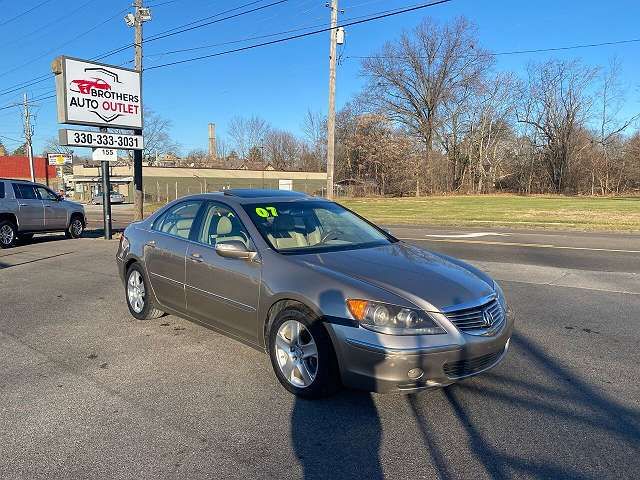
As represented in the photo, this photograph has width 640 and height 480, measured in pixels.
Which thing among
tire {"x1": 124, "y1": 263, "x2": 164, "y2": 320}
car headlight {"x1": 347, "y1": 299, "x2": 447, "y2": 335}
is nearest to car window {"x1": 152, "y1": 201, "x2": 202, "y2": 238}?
tire {"x1": 124, "y1": 263, "x2": 164, "y2": 320}

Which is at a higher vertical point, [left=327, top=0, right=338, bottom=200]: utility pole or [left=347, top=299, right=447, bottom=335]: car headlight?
[left=327, top=0, right=338, bottom=200]: utility pole

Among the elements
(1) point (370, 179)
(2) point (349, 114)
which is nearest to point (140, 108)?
(1) point (370, 179)

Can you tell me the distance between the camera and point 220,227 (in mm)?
4938

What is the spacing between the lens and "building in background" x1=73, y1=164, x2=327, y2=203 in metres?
59.8

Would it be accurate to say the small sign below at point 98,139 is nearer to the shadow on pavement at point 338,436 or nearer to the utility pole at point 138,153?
the utility pole at point 138,153

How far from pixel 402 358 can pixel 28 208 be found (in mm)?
14302

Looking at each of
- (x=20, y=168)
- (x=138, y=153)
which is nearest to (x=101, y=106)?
(x=138, y=153)

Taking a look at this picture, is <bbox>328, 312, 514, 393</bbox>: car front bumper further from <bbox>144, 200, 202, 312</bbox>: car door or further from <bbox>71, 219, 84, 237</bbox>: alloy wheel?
<bbox>71, 219, 84, 237</bbox>: alloy wheel

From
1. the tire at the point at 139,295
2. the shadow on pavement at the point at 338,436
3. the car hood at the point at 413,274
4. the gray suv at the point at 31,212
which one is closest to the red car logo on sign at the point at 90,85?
the gray suv at the point at 31,212

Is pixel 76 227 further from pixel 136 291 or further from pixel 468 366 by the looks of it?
pixel 468 366

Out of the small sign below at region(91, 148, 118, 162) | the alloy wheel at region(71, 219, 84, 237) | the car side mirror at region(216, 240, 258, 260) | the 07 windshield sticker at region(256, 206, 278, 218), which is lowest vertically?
the alloy wheel at region(71, 219, 84, 237)

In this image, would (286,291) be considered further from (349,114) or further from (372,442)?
(349,114)

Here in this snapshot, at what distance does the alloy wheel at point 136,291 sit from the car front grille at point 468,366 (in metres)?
3.78

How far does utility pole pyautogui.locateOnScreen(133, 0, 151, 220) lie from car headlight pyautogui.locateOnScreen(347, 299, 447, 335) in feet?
50.4
